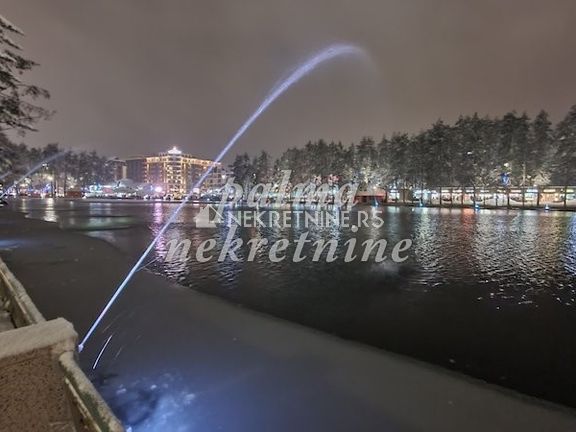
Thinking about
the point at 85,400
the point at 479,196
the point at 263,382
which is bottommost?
the point at 263,382

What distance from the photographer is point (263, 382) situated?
246 inches

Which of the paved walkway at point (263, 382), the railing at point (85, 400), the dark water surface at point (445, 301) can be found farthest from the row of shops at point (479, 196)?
the railing at point (85, 400)

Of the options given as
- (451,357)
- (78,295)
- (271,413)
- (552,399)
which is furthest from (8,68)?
→ (552,399)

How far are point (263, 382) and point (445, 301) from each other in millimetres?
8000

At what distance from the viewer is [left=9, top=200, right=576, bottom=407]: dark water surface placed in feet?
25.6

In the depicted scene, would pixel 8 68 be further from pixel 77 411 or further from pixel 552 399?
pixel 552 399

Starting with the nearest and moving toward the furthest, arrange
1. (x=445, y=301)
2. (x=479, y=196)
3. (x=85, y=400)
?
(x=85, y=400) < (x=445, y=301) < (x=479, y=196)

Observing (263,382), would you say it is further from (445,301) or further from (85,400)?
(445,301)

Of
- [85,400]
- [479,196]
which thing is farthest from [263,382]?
[479,196]

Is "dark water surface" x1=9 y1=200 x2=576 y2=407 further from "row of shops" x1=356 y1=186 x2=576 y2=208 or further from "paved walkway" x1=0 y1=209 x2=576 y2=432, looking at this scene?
"row of shops" x1=356 y1=186 x2=576 y2=208

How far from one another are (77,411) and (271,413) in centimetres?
326

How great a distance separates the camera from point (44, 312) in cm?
935

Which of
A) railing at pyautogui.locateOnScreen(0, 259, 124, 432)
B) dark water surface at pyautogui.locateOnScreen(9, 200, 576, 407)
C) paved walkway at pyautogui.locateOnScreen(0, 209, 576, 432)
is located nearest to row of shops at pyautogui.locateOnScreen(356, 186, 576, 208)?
dark water surface at pyautogui.locateOnScreen(9, 200, 576, 407)

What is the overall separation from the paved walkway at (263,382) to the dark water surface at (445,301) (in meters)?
0.91
